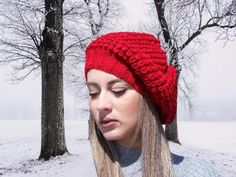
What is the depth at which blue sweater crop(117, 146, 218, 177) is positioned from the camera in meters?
2.01

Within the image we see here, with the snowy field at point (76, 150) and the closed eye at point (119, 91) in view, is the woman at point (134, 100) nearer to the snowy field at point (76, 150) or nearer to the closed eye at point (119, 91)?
the closed eye at point (119, 91)

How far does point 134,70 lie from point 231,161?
13.1 meters

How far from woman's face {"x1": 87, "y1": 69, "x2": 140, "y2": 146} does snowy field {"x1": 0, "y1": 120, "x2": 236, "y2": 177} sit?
3.76m

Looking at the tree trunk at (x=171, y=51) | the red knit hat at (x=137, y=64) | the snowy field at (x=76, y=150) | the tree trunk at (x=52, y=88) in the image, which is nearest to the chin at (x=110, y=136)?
the red knit hat at (x=137, y=64)

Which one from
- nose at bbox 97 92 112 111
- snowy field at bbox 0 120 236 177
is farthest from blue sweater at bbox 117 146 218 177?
snowy field at bbox 0 120 236 177

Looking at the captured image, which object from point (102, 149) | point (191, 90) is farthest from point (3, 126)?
point (102, 149)

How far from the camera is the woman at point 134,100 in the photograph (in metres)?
1.96

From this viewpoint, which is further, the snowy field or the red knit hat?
the snowy field

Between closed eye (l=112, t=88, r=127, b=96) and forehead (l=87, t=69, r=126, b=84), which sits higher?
forehead (l=87, t=69, r=126, b=84)

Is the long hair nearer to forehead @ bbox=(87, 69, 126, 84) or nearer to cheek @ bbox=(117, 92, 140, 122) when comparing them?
cheek @ bbox=(117, 92, 140, 122)

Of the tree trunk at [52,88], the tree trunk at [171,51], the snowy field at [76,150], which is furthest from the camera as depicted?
the tree trunk at [171,51]

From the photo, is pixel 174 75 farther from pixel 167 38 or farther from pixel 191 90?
pixel 191 90

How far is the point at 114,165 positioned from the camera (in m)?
2.10

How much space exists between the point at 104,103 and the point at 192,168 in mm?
526
